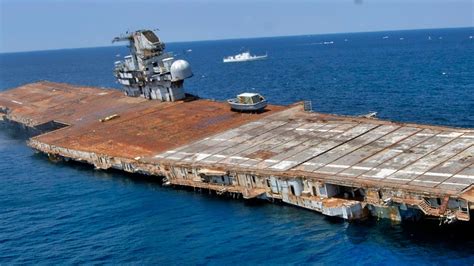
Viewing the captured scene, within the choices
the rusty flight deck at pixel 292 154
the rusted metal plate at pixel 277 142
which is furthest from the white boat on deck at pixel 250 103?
the rusty flight deck at pixel 292 154

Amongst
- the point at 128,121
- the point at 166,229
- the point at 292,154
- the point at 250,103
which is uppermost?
the point at 250,103

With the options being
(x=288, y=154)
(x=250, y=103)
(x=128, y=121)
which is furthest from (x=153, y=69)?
(x=288, y=154)

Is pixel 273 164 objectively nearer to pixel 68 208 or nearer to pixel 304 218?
pixel 304 218

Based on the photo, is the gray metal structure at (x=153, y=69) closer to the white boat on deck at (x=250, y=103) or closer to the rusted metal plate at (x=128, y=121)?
the rusted metal plate at (x=128, y=121)

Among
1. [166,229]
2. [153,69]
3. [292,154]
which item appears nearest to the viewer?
[166,229]

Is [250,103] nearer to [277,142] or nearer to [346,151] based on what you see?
[277,142]

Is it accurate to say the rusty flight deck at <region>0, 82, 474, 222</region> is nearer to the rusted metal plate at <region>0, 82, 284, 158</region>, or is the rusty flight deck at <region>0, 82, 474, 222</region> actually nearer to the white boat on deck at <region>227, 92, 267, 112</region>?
the rusted metal plate at <region>0, 82, 284, 158</region>

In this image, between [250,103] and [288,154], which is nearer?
[288,154]
